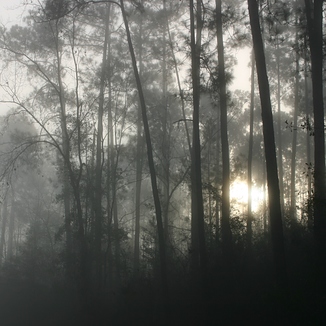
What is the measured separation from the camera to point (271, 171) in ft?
31.7

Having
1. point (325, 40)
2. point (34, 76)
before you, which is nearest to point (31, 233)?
point (34, 76)

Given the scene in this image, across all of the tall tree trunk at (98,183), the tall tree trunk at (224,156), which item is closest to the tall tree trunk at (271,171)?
the tall tree trunk at (224,156)

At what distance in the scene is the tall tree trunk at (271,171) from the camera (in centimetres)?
941

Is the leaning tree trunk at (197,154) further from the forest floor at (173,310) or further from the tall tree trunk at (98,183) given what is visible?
the tall tree trunk at (98,183)

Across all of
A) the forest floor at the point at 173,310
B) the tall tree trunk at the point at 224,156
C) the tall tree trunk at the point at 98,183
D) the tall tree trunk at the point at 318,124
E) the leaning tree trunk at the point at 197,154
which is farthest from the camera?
the tall tree trunk at the point at 98,183

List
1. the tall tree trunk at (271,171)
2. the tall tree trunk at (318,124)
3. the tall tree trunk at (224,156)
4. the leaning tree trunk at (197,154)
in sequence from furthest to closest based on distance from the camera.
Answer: the tall tree trunk at (224,156) < the leaning tree trunk at (197,154) < the tall tree trunk at (318,124) < the tall tree trunk at (271,171)

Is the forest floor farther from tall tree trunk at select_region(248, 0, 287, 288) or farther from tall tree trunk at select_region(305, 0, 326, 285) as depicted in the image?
tall tree trunk at select_region(305, 0, 326, 285)

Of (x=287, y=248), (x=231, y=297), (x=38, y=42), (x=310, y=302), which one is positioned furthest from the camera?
(x=38, y=42)

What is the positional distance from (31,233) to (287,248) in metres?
20.8

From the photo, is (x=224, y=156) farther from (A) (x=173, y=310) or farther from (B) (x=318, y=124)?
(A) (x=173, y=310)

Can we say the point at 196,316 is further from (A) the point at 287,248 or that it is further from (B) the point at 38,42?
(B) the point at 38,42

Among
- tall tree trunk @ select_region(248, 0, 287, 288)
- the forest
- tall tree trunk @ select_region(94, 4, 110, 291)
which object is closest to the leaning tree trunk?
the forest

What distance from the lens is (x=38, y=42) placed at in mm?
18984

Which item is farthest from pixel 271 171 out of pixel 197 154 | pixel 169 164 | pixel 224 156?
pixel 169 164
